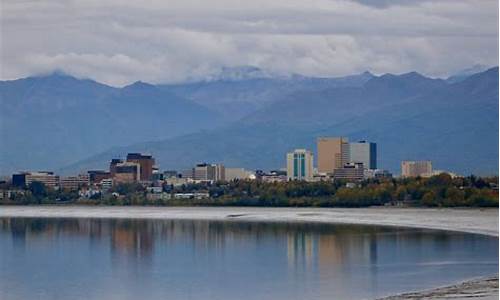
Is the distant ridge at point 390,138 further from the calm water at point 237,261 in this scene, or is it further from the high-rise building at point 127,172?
the calm water at point 237,261

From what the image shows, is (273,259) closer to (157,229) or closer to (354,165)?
(157,229)

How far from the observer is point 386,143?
17850 cm

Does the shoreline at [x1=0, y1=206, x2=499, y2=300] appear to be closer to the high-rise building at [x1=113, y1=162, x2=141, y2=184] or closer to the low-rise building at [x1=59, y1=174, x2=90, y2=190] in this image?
the low-rise building at [x1=59, y1=174, x2=90, y2=190]

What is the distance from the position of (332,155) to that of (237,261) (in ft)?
293

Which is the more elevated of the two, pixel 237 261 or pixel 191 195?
pixel 191 195

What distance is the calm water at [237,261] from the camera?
28734 millimetres

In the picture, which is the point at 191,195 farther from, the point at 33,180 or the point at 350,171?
the point at 350,171

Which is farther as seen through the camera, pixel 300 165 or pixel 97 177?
pixel 300 165

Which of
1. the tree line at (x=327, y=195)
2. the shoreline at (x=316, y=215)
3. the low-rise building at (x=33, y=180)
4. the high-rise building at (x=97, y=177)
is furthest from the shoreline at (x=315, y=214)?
the high-rise building at (x=97, y=177)

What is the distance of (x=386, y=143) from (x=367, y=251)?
14046 centimetres

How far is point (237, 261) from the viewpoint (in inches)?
1438

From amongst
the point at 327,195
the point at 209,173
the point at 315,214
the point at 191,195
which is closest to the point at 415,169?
the point at 209,173

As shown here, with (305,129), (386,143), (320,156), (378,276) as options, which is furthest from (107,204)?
(305,129)

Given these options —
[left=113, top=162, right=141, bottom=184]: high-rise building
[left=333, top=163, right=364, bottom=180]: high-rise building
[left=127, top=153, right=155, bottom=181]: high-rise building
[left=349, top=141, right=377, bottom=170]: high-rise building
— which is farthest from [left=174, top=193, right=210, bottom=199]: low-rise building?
[left=349, top=141, right=377, bottom=170]: high-rise building
